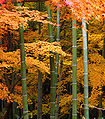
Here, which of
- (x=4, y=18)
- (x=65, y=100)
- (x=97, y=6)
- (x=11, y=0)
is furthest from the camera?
(x=65, y=100)

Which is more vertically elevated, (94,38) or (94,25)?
(94,25)

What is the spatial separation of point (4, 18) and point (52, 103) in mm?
2719

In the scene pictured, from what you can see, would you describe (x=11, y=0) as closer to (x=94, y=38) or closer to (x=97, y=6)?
(x=97, y=6)

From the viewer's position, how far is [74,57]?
6.20m

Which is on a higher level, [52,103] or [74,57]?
[74,57]

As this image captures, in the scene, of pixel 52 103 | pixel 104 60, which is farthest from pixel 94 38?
pixel 52 103

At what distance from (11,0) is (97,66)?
5.74 meters

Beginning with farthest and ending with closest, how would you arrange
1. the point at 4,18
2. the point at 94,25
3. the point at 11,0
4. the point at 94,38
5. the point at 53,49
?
the point at 94,25 → the point at 94,38 → the point at 53,49 → the point at 11,0 → the point at 4,18

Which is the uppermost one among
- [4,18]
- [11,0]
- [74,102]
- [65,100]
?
[11,0]

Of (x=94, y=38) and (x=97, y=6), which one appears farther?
(x=94, y=38)

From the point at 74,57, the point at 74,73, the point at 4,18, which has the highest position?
the point at 4,18

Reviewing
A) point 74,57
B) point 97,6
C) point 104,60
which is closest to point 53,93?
point 74,57

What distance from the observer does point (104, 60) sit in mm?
9859

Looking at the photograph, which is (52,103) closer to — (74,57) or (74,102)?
(74,102)
